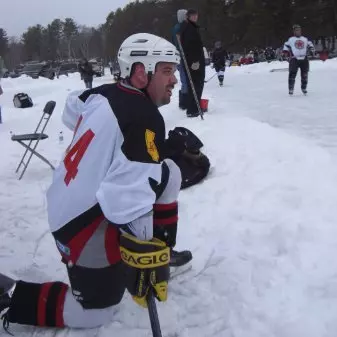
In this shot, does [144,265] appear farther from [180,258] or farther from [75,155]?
[180,258]

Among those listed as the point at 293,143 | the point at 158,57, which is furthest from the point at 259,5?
the point at 158,57

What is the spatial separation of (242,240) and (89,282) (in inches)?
57.1

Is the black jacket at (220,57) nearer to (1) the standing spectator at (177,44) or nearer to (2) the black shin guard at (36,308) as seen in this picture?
(1) the standing spectator at (177,44)

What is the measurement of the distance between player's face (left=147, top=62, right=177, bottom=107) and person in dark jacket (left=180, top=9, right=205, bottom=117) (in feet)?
17.7

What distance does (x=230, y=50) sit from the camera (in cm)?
5334

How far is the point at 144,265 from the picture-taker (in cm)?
207

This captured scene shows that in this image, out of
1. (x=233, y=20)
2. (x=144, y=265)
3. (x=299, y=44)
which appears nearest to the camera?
(x=144, y=265)

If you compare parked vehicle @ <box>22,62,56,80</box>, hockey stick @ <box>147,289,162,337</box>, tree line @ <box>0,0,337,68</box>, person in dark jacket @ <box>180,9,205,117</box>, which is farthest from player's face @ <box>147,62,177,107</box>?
tree line @ <box>0,0,337,68</box>

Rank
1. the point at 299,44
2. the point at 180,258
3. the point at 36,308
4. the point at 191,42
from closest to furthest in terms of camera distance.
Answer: the point at 36,308 < the point at 180,258 < the point at 191,42 < the point at 299,44

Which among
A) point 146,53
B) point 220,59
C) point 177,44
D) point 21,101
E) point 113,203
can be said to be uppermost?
point 146,53

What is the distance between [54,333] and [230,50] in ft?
175

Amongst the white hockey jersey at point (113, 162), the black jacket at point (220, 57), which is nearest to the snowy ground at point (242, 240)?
the white hockey jersey at point (113, 162)

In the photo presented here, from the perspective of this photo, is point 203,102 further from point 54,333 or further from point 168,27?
point 168,27

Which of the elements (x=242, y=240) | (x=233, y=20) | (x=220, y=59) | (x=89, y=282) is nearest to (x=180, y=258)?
(x=242, y=240)
